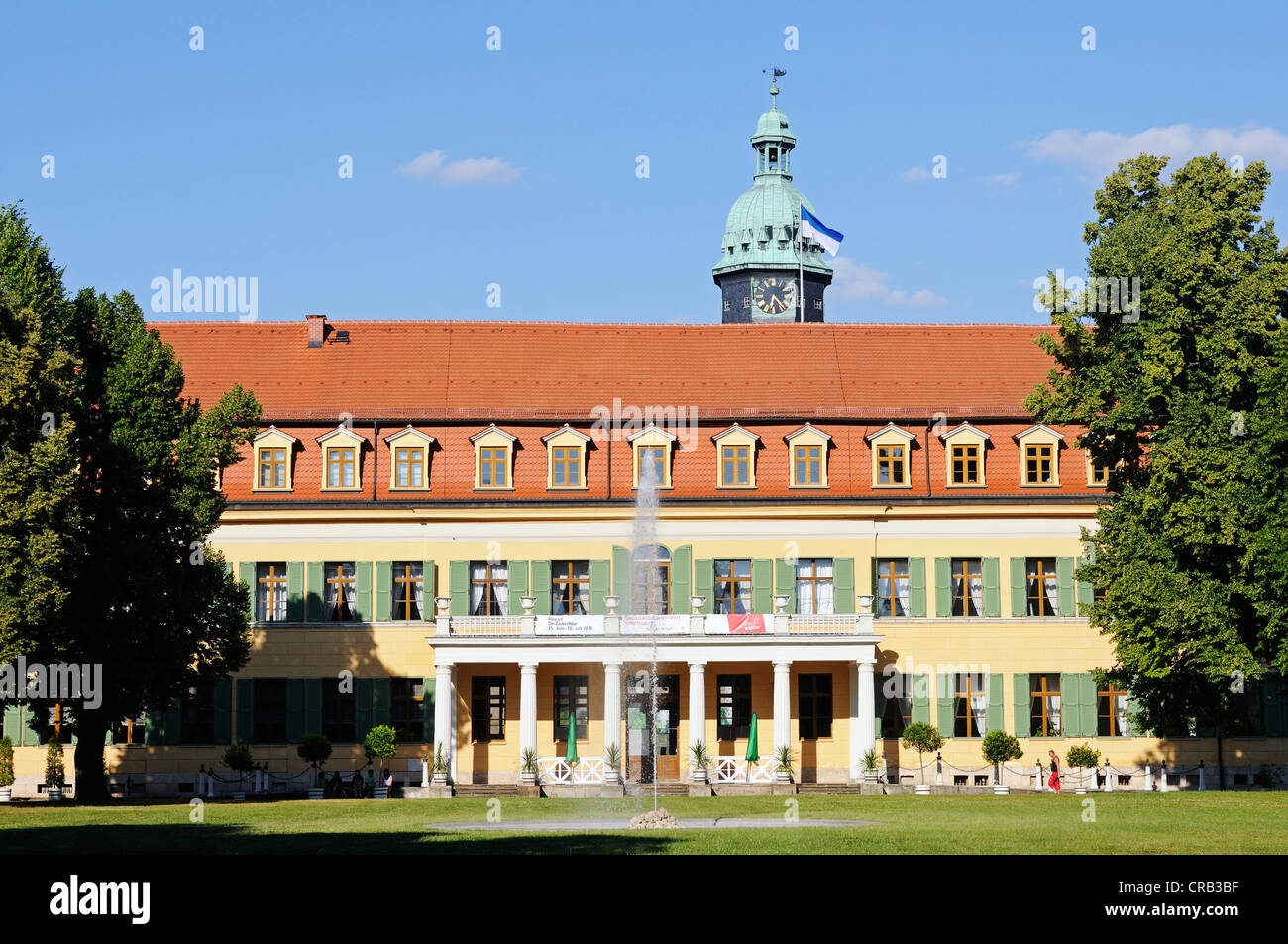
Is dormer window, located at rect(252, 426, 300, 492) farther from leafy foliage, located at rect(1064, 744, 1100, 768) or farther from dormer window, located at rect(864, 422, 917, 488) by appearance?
leafy foliage, located at rect(1064, 744, 1100, 768)

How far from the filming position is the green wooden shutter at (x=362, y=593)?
50.2 meters

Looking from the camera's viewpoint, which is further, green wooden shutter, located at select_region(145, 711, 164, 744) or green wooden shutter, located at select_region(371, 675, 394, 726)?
green wooden shutter, located at select_region(371, 675, 394, 726)

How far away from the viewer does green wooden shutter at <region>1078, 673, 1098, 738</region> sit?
49719 millimetres

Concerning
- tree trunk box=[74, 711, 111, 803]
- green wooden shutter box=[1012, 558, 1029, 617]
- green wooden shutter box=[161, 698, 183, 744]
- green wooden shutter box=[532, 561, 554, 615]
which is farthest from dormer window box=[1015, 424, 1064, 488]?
tree trunk box=[74, 711, 111, 803]

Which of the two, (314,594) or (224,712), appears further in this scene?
(314,594)

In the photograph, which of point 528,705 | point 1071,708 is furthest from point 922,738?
point 528,705

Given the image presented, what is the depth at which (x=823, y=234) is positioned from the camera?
64125 mm

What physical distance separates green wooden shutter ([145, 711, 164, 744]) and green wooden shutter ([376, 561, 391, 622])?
21.8 feet

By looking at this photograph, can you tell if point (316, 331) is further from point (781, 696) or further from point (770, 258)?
point (770, 258)

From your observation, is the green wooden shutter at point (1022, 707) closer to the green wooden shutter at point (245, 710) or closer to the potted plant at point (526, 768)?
the potted plant at point (526, 768)

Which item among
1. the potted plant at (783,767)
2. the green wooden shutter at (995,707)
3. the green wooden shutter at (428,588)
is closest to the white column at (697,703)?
the potted plant at (783,767)

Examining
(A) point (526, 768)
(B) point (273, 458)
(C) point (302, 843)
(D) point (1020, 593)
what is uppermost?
(B) point (273, 458)

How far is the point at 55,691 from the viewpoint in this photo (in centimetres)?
3781

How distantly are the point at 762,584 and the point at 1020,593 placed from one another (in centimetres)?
733
